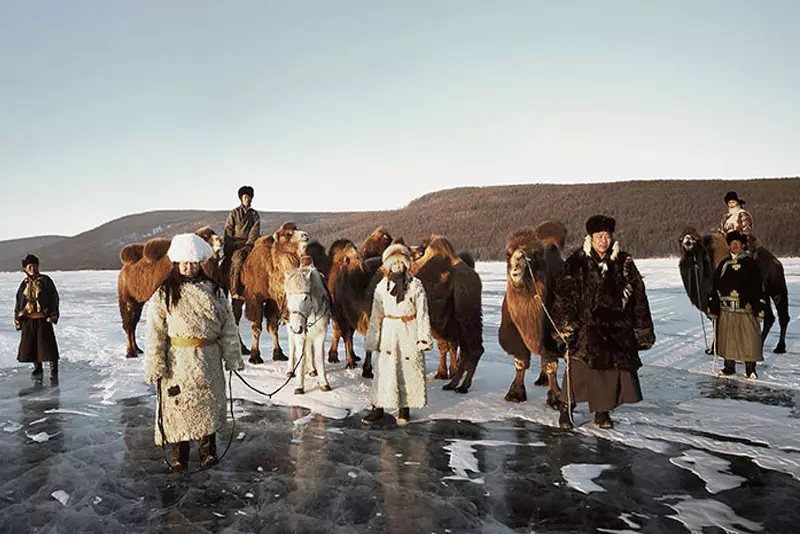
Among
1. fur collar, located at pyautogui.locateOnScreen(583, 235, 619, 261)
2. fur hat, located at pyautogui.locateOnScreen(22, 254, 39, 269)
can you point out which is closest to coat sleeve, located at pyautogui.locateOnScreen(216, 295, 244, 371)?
fur collar, located at pyautogui.locateOnScreen(583, 235, 619, 261)

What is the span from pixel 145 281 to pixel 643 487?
317 inches

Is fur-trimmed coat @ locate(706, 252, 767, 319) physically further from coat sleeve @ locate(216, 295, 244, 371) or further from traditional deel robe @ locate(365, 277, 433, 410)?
coat sleeve @ locate(216, 295, 244, 371)

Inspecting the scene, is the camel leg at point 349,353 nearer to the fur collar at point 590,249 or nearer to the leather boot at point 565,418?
the leather boot at point 565,418

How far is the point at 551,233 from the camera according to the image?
7098 mm

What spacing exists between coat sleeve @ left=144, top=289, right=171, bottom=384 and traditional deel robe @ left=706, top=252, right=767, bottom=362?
264 inches

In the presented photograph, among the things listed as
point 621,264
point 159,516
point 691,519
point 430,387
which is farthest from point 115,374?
point 691,519

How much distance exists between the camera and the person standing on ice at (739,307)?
24.1 ft

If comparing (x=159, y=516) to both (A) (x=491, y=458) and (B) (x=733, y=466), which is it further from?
(B) (x=733, y=466)

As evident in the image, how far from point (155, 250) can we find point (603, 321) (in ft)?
23.9

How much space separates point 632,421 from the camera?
18.3 feet

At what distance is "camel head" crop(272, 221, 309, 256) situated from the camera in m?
8.30

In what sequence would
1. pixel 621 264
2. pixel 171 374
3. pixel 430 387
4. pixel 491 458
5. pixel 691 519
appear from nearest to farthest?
pixel 691 519
pixel 171 374
pixel 491 458
pixel 621 264
pixel 430 387

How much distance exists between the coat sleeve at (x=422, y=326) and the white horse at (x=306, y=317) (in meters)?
1.66

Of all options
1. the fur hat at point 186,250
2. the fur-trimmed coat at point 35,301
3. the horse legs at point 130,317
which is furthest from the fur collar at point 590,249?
the horse legs at point 130,317
